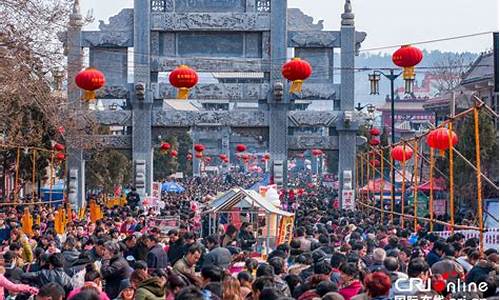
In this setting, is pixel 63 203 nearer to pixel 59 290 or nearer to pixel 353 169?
pixel 353 169

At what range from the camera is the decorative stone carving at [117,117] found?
46438 mm

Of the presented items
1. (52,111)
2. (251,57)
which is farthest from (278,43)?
(52,111)

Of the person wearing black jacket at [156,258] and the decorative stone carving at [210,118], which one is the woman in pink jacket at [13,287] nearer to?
the person wearing black jacket at [156,258]

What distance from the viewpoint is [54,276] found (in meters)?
14.1

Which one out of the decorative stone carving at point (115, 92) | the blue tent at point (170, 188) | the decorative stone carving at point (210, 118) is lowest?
the blue tent at point (170, 188)

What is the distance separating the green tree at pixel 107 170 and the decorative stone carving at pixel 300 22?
10585 millimetres

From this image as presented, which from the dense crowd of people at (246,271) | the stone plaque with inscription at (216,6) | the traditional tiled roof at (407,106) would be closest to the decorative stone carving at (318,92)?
the stone plaque with inscription at (216,6)

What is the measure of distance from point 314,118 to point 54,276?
Result: 32990 mm

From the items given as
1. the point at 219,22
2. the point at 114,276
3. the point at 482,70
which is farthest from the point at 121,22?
the point at 114,276

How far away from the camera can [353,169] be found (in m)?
46.4

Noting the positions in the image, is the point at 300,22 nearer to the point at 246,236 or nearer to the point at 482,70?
the point at 482,70

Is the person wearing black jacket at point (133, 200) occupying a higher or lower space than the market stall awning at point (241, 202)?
lower

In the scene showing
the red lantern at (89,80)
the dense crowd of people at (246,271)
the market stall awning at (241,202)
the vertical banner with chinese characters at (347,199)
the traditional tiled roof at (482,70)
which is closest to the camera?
the dense crowd of people at (246,271)

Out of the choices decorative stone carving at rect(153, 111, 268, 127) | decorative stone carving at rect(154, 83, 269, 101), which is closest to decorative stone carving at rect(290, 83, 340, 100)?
decorative stone carving at rect(154, 83, 269, 101)
